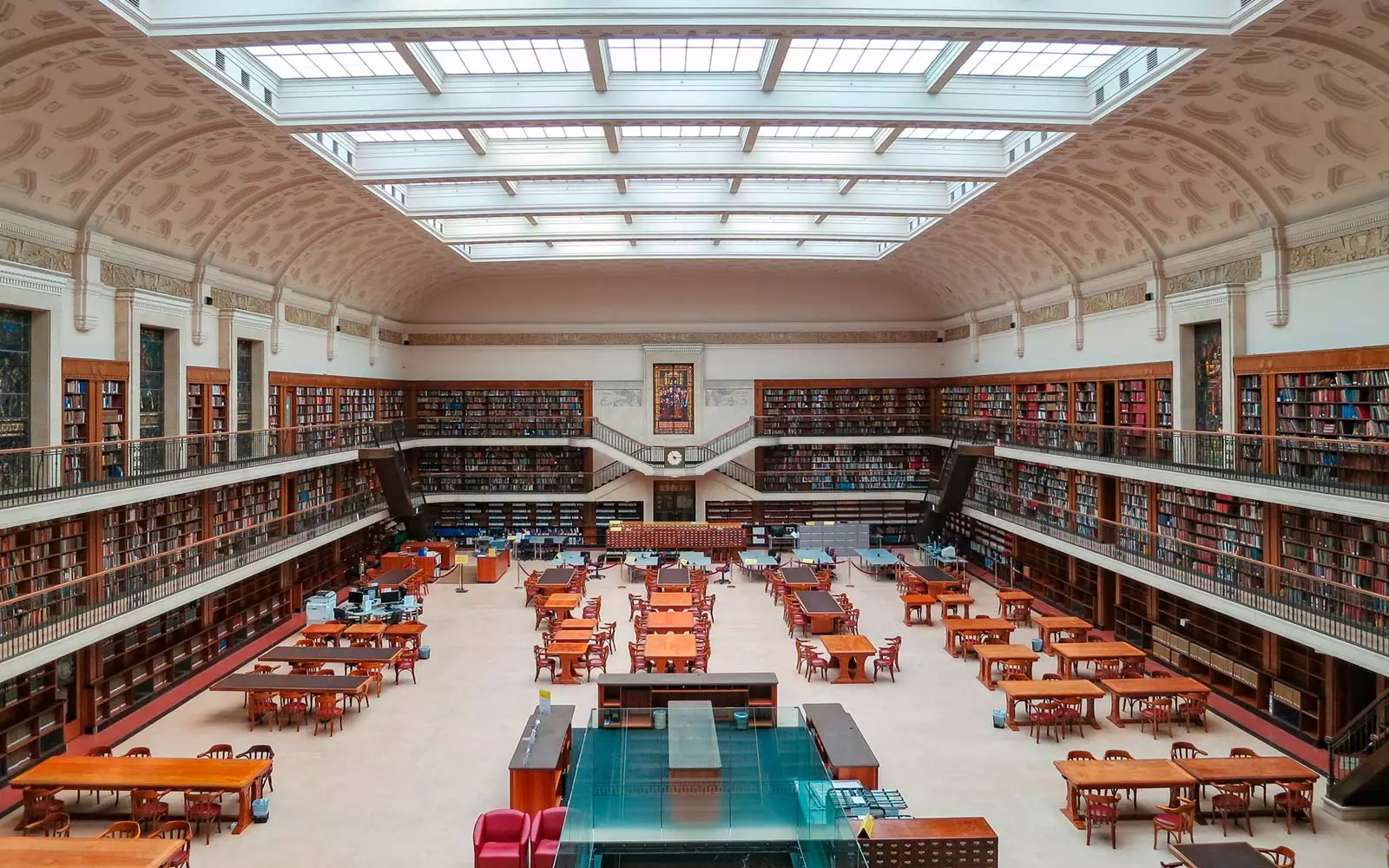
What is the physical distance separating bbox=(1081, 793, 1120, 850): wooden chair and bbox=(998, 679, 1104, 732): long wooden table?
2256 millimetres

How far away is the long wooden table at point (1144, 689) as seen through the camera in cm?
1013

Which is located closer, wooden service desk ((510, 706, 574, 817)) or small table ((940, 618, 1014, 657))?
wooden service desk ((510, 706, 574, 817))

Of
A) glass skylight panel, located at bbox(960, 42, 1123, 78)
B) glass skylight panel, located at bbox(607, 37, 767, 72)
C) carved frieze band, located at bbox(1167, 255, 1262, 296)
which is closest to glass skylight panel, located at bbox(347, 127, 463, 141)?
glass skylight panel, located at bbox(607, 37, 767, 72)

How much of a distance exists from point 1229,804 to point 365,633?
11.7 m

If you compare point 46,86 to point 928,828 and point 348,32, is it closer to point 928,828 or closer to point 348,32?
point 348,32

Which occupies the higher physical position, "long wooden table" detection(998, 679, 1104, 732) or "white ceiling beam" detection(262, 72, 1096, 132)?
"white ceiling beam" detection(262, 72, 1096, 132)

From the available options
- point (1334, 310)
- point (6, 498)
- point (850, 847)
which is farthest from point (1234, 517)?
point (6, 498)

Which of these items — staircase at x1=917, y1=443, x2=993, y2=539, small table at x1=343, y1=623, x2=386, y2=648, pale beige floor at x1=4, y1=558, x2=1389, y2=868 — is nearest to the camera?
pale beige floor at x1=4, y1=558, x2=1389, y2=868

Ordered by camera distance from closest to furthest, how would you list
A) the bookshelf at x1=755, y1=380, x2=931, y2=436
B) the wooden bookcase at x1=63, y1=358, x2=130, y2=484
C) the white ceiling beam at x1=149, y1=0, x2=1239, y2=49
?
the white ceiling beam at x1=149, y1=0, x2=1239, y2=49 < the wooden bookcase at x1=63, y1=358, x2=130, y2=484 < the bookshelf at x1=755, y1=380, x2=931, y2=436

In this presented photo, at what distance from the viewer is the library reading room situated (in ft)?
24.2

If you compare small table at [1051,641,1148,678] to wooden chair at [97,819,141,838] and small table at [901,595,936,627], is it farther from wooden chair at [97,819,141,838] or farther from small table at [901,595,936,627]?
wooden chair at [97,819,141,838]

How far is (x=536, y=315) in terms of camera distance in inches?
Answer: 914

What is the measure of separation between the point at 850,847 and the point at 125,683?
34.5ft

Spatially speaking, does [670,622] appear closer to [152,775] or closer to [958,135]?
[152,775]
